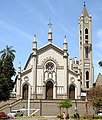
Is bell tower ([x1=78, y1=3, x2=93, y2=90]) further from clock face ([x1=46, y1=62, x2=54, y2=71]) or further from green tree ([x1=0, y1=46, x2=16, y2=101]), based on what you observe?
green tree ([x1=0, y1=46, x2=16, y2=101])

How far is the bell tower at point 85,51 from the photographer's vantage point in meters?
90.2

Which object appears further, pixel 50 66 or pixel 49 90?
pixel 50 66

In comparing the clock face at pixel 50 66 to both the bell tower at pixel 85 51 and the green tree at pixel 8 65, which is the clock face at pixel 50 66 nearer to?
the green tree at pixel 8 65

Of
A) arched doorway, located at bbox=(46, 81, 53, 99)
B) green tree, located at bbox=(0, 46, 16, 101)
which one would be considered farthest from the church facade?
green tree, located at bbox=(0, 46, 16, 101)

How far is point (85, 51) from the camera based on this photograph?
302 feet

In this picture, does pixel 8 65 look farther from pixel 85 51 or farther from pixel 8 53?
pixel 85 51

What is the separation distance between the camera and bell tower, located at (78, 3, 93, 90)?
90188 mm

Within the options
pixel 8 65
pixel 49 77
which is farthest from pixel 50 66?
pixel 8 65

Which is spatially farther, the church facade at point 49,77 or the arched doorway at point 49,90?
the arched doorway at point 49,90

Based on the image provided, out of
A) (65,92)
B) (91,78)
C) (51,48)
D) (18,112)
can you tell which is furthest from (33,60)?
(91,78)

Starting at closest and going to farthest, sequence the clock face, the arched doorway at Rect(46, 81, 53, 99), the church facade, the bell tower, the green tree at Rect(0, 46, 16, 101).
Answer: the green tree at Rect(0, 46, 16, 101) → the church facade → the arched doorway at Rect(46, 81, 53, 99) → the clock face → the bell tower

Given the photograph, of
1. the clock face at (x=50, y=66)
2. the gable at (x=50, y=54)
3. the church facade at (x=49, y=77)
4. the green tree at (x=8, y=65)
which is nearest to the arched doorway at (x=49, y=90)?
the church facade at (x=49, y=77)

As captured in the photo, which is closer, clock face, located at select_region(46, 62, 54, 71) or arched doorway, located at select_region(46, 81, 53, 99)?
arched doorway, located at select_region(46, 81, 53, 99)

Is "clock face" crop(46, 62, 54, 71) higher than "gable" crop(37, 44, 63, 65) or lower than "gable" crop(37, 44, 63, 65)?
lower
